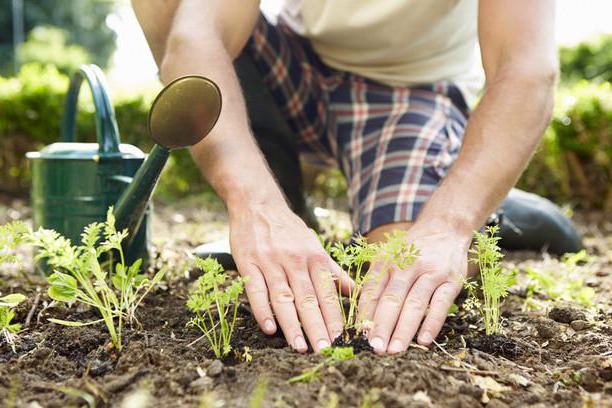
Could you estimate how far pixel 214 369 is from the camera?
4.77ft

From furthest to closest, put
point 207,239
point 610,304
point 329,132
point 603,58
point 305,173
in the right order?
point 603,58
point 305,173
point 207,239
point 329,132
point 610,304

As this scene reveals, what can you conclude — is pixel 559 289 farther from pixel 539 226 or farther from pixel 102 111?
pixel 102 111

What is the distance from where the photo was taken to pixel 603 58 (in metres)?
9.45

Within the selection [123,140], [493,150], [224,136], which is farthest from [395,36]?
[123,140]

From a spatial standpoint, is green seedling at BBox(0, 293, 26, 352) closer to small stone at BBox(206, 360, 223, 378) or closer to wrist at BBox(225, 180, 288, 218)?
small stone at BBox(206, 360, 223, 378)

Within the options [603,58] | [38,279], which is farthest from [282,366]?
[603,58]

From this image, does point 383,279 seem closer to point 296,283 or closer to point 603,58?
point 296,283

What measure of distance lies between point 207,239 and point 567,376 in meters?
2.49

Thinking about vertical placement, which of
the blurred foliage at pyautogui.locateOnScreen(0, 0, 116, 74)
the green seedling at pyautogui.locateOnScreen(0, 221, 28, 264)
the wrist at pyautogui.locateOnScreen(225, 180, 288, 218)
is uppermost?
the blurred foliage at pyautogui.locateOnScreen(0, 0, 116, 74)

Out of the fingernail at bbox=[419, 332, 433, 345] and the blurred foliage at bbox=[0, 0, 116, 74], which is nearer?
the fingernail at bbox=[419, 332, 433, 345]

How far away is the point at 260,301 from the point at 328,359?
31 centimetres

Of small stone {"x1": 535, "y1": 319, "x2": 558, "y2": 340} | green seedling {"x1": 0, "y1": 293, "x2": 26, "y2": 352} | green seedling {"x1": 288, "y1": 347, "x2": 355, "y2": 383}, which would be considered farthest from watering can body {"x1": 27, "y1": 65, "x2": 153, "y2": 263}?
small stone {"x1": 535, "y1": 319, "x2": 558, "y2": 340}

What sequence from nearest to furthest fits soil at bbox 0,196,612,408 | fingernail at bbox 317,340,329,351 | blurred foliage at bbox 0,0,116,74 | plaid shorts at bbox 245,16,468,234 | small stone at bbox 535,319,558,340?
soil at bbox 0,196,612,408
fingernail at bbox 317,340,329,351
small stone at bbox 535,319,558,340
plaid shorts at bbox 245,16,468,234
blurred foliage at bbox 0,0,116,74

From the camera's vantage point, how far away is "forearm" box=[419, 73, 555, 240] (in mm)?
1974
